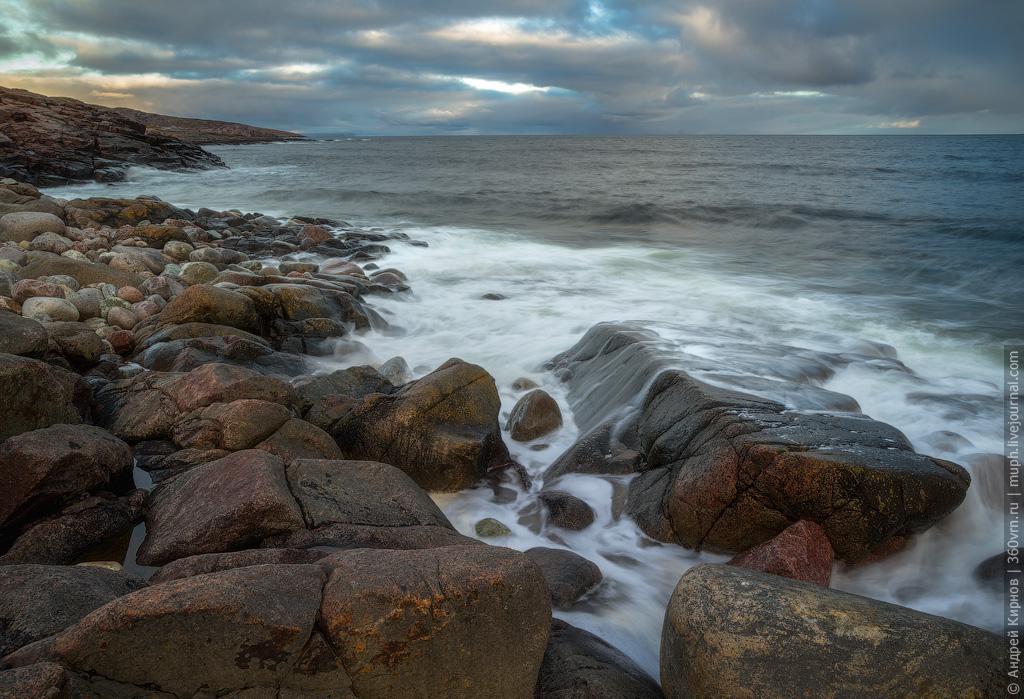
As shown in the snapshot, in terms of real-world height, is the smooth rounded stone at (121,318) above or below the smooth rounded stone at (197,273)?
below

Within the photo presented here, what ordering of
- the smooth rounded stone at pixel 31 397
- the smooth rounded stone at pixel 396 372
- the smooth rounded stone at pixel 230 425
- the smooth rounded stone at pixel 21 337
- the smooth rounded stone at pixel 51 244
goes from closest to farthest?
1. the smooth rounded stone at pixel 31 397
2. the smooth rounded stone at pixel 230 425
3. the smooth rounded stone at pixel 21 337
4. the smooth rounded stone at pixel 396 372
5. the smooth rounded stone at pixel 51 244

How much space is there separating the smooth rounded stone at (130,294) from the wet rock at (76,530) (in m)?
5.44

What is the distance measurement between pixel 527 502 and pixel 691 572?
2.33 m

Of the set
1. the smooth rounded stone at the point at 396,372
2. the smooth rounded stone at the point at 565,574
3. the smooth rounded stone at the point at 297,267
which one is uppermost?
the smooth rounded stone at the point at 297,267

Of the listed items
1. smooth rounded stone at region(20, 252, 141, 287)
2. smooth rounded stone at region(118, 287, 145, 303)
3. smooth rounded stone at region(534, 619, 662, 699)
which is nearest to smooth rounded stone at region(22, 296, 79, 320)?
smooth rounded stone at region(118, 287, 145, 303)

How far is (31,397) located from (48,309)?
12.7 ft

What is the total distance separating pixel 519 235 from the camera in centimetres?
1919

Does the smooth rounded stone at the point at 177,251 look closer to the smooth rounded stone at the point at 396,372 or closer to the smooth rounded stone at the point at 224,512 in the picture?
the smooth rounded stone at the point at 396,372

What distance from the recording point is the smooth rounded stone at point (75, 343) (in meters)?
6.06

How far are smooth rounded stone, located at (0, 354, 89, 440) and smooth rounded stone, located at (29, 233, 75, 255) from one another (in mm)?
7929

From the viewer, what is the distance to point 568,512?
196 inches

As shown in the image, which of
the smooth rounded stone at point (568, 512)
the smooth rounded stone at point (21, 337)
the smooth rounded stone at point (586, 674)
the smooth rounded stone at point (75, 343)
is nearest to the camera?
the smooth rounded stone at point (586, 674)

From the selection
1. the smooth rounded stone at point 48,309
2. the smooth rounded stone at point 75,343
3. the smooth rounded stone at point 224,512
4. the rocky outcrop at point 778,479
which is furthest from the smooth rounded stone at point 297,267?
the rocky outcrop at point 778,479

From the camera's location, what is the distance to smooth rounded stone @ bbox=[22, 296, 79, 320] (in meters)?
7.47
